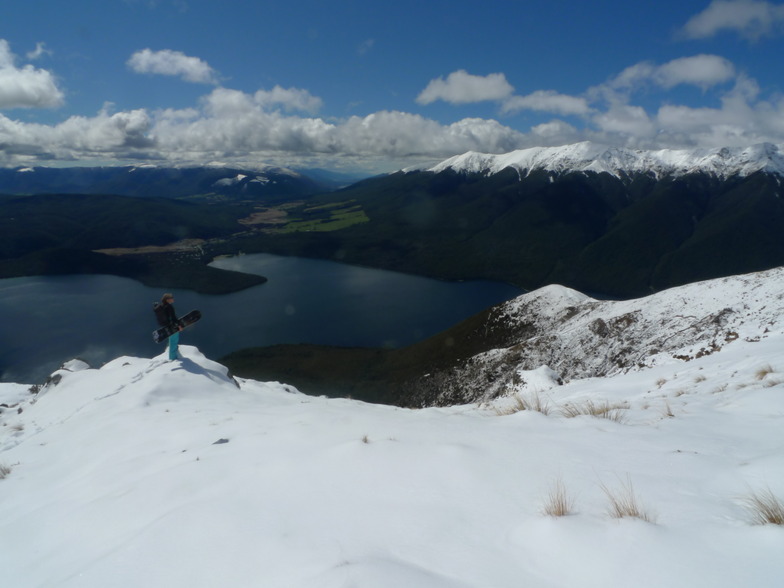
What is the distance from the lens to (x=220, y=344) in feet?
296

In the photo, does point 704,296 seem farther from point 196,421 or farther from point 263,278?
point 263,278

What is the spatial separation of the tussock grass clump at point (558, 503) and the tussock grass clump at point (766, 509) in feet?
3.71

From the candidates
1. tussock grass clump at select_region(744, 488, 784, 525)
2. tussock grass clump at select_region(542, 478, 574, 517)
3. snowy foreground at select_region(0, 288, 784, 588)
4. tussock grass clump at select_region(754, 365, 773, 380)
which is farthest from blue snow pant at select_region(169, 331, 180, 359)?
tussock grass clump at select_region(754, 365, 773, 380)

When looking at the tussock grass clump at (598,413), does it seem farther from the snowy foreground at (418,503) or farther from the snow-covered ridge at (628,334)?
the snow-covered ridge at (628,334)

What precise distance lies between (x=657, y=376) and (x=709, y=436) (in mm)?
8076

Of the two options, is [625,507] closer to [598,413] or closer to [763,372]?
[598,413]

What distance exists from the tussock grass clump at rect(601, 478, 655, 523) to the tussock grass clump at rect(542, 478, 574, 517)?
11.2 inches

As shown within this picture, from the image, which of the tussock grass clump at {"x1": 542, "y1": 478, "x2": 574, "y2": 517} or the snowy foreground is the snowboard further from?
the tussock grass clump at {"x1": 542, "y1": 478, "x2": 574, "y2": 517}

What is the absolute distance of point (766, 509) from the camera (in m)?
2.55

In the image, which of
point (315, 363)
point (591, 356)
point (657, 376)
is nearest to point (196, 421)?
point (657, 376)

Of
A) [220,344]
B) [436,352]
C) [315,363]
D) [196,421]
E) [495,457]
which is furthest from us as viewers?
→ [220,344]

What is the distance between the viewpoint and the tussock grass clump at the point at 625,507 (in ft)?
9.09

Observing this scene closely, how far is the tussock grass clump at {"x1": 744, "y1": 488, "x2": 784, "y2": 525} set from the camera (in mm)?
2473

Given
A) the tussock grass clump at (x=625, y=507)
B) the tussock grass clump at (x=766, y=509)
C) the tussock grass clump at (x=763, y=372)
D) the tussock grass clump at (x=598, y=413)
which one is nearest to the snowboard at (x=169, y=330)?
the tussock grass clump at (x=598, y=413)
